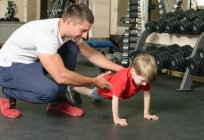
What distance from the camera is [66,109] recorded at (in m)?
2.15

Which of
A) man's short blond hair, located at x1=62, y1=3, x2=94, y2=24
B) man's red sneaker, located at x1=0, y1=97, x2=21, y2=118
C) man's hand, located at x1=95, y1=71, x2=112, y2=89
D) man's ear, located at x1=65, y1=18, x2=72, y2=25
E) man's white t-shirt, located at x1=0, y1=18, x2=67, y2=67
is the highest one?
man's short blond hair, located at x1=62, y1=3, x2=94, y2=24

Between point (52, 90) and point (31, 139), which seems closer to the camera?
point (31, 139)

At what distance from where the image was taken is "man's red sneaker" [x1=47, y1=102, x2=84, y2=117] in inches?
83.2

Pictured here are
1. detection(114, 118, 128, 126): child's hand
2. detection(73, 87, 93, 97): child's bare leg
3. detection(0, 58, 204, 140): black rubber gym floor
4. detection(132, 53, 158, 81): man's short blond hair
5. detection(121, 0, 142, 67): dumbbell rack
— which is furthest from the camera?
detection(121, 0, 142, 67): dumbbell rack

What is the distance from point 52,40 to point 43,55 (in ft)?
Answer: 0.32

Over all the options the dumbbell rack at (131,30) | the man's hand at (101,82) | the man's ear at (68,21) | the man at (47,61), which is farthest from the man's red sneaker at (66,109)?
the dumbbell rack at (131,30)

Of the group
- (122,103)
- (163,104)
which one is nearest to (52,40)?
(122,103)

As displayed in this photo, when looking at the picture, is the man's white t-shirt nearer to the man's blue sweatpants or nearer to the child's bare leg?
the man's blue sweatpants

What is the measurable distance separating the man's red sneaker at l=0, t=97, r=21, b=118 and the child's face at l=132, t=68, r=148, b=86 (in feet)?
2.39

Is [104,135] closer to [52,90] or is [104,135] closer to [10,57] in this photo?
[52,90]

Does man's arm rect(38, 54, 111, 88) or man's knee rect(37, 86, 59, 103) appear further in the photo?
man's knee rect(37, 86, 59, 103)

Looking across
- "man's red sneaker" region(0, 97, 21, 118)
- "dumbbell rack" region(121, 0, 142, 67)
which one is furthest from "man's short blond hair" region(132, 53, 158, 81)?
"dumbbell rack" region(121, 0, 142, 67)

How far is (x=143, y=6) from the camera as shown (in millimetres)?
4453

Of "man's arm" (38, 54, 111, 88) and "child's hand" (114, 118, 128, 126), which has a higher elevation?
"man's arm" (38, 54, 111, 88)
